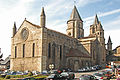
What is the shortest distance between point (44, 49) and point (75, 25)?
91.3 feet

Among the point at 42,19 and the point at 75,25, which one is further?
the point at 75,25

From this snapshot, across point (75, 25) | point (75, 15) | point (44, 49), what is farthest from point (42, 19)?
point (75, 15)

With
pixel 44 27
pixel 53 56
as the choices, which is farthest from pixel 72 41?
pixel 44 27

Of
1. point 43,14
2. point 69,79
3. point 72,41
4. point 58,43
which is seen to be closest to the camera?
point 69,79

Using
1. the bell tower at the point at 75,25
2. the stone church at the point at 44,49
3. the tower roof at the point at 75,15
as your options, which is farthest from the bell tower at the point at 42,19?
the tower roof at the point at 75,15

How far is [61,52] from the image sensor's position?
48688 millimetres

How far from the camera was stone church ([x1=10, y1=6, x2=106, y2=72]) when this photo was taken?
41.4 meters

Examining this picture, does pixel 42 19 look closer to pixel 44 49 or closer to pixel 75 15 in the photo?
pixel 44 49

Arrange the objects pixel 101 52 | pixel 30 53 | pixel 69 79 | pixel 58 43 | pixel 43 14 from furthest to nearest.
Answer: pixel 101 52, pixel 58 43, pixel 30 53, pixel 43 14, pixel 69 79

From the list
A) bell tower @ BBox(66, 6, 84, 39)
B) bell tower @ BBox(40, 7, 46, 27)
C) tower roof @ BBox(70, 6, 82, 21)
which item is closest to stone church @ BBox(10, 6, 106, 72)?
bell tower @ BBox(40, 7, 46, 27)

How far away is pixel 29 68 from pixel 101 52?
33695 mm

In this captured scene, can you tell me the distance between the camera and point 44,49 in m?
41.2

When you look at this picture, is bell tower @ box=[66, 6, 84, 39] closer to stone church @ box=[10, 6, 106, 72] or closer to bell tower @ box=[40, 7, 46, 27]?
stone church @ box=[10, 6, 106, 72]

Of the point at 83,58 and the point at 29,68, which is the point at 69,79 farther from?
the point at 83,58
